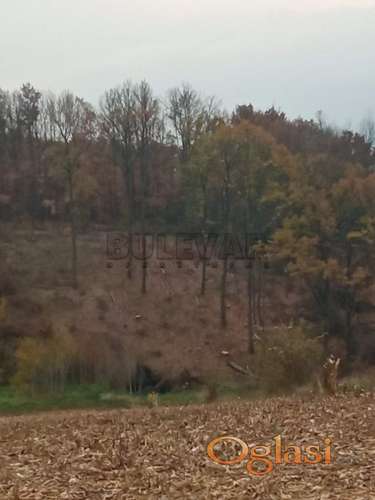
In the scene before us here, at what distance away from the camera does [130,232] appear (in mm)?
33688

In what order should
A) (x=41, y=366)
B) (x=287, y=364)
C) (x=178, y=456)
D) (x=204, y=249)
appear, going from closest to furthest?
(x=178, y=456)
(x=287, y=364)
(x=41, y=366)
(x=204, y=249)

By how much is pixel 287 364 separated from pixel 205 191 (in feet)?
56.8

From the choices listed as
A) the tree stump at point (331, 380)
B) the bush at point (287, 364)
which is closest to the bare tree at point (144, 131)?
the bush at point (287, 364)

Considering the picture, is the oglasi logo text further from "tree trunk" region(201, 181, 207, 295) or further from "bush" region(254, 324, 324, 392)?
"tree trunk" region(201, 181, 207, 295)

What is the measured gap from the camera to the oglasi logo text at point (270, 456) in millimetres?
6211

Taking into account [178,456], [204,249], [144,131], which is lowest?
[178,456]

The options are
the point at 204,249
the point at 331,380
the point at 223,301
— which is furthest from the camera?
the point at 204,249

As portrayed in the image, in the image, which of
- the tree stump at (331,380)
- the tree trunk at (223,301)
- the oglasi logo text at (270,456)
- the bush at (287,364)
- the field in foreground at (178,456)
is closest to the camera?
the field in foreground at (178,456)

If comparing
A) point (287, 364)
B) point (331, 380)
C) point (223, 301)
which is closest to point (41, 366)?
point (287, 364)

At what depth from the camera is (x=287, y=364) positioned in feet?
55.1

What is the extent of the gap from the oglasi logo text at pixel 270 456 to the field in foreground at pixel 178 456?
0.09 m

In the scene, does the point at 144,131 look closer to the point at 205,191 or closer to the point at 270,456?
the point at 205,191

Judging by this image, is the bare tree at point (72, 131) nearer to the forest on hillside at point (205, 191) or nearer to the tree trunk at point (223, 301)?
the forest on hillside at point (205, 191)

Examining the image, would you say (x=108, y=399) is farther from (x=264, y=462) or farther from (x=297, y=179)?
(x=264, y=462)
